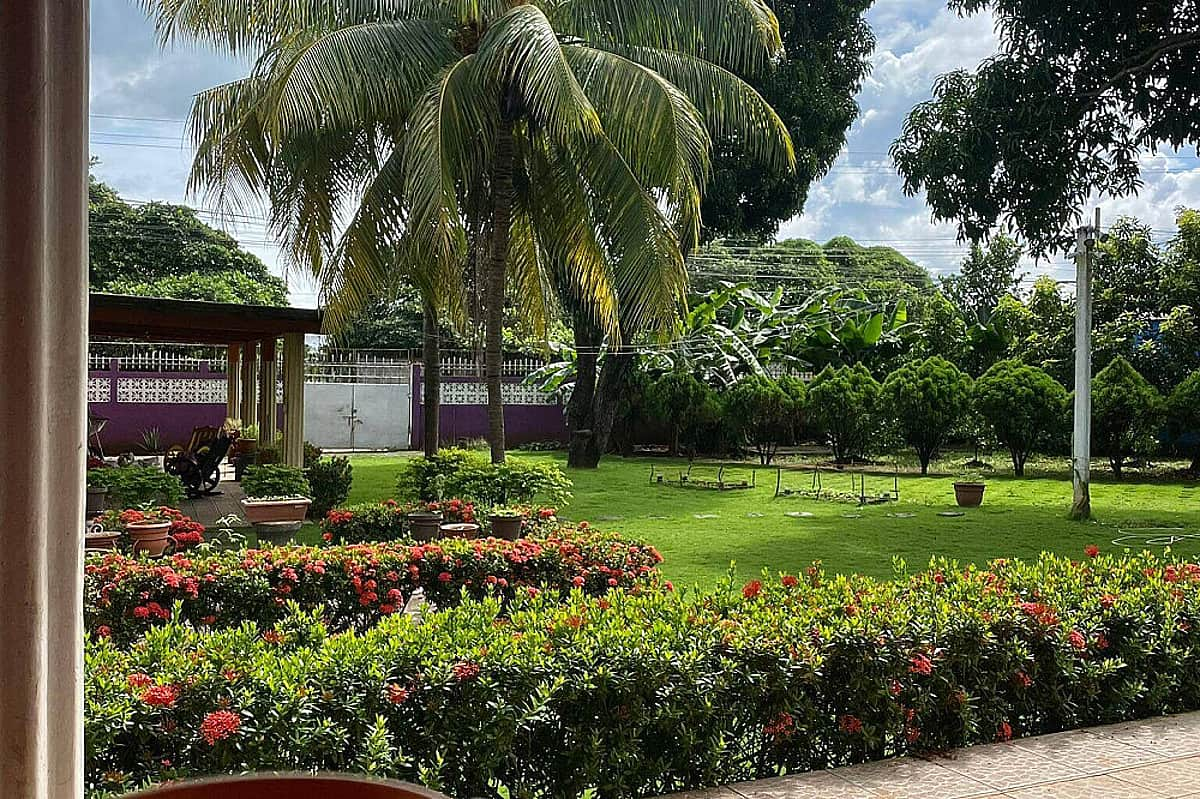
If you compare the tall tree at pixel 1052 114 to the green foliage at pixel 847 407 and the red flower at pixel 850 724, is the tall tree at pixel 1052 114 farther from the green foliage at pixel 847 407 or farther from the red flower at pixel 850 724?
the red flower at pixel 850 724

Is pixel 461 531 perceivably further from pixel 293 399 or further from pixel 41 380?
pixel 41 380

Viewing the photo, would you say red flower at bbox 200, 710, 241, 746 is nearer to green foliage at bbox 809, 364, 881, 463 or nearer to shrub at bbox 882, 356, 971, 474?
shrub at bbox 882, 356, 971, 474

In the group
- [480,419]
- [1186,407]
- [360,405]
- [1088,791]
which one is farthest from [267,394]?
[1186,407]

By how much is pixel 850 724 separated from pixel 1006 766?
55 centimetres

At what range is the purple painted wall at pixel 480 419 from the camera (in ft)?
82.6

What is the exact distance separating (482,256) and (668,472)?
7.65 meters

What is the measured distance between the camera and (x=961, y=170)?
42.8ft

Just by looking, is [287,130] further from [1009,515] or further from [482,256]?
[1009,515]

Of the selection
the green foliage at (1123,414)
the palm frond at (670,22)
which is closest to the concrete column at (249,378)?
the palm frond at (670,22)

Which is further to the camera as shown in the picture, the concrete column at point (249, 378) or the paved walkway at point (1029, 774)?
the concrete column at point (249, 378)

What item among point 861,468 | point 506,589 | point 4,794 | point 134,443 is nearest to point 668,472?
point 861,468

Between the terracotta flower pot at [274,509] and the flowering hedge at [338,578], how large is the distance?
385 cm

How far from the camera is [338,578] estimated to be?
20.2ft

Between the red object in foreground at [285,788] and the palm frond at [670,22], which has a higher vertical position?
the palm frond at [670,22]
